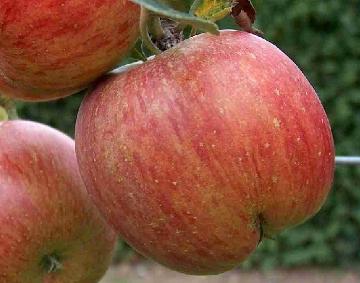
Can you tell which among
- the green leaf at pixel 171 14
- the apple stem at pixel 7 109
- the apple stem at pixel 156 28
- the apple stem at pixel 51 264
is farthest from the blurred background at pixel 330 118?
the green leaf at pixel 171 14

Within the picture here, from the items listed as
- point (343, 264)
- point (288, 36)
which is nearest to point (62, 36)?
point (288, 36)

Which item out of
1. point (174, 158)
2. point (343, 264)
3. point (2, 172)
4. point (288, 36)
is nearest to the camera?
point (174, 158)

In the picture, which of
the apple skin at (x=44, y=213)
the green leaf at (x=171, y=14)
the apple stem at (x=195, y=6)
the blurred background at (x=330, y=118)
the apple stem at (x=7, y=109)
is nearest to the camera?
the green leaf at (x=171, y=14)

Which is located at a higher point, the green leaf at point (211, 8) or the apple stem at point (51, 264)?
the green leaf at point (211, 8)

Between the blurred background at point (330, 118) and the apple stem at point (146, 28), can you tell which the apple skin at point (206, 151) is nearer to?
the apple stem at point (146, 28)

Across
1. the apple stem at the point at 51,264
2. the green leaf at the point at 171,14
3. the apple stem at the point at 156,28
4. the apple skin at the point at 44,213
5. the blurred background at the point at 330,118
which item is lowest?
the blurred background at the point at 330,118

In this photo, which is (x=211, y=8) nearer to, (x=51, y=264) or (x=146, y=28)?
(x=146, y=28)

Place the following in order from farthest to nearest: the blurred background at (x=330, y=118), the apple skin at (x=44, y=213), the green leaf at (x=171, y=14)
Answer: the blurred background at (x=330, y=118) < the apple skin at (x=44, y=213) < the green leaf at (x=171, y=14)

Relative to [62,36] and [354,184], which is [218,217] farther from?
[354,184]
